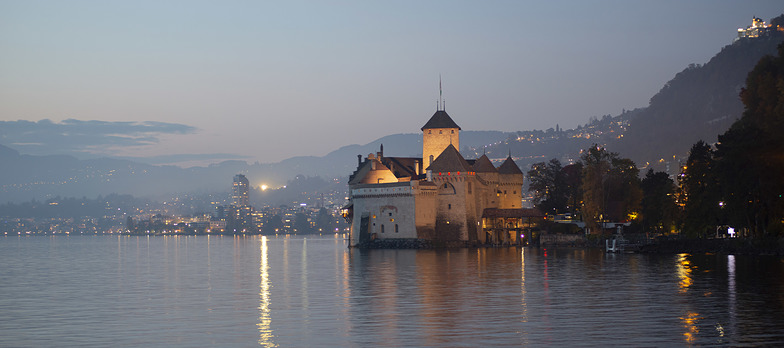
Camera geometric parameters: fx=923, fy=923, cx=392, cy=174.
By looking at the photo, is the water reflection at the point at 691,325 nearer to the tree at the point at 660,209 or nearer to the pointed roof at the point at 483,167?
the tree at the point at 660,209

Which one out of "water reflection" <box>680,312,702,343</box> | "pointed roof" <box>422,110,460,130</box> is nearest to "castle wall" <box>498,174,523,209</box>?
"pointed roof" <box>422,110,460,130</box>

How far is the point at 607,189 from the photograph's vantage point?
99.8 meters

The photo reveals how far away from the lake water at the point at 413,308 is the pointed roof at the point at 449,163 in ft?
141

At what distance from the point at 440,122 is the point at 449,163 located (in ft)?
37.3

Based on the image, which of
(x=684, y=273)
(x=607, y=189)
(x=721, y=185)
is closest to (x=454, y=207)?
(x=607, y=189)

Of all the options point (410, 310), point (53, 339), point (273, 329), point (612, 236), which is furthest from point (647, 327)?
point (612, 236)

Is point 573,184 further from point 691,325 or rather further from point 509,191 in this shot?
point 691,325

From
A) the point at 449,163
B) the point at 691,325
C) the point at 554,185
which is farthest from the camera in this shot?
the point at 554,185

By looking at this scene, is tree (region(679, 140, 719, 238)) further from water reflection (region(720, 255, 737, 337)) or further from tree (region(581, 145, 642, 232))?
tree (region(581, 145, 642, 232))

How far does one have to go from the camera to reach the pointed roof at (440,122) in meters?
113

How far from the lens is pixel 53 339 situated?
27500 mm

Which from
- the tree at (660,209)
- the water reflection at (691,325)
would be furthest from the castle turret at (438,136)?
the water reflection at (691,325)

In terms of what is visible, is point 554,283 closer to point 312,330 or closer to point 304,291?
point 304,291

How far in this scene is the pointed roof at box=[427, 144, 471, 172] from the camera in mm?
102562
